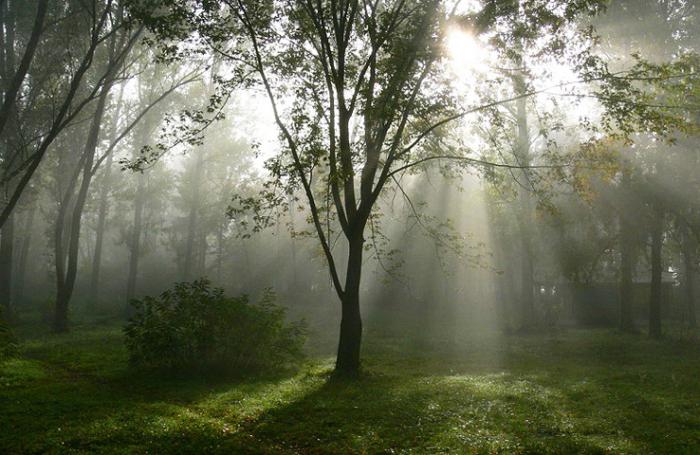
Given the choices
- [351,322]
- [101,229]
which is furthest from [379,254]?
[101,229]

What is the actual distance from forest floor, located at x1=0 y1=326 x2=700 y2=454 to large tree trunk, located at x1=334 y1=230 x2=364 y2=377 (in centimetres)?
56

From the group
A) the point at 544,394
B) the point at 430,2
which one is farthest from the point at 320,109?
the point at 544,394

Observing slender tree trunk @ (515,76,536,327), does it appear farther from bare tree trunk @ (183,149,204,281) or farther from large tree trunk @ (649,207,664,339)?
bare tree trunk @ (183,149,204,281)

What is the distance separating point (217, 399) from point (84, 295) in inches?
1536

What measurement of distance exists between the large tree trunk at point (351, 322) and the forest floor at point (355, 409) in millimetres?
560

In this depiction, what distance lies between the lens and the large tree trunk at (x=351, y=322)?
1402 cm

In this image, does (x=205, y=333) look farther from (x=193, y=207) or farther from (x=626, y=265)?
(x=193, y=207)

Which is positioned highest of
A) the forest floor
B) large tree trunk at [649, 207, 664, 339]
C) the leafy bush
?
large tree trunk at [649, 207, 664, 339]

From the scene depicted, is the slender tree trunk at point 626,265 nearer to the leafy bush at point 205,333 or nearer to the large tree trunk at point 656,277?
the large tree trunk at point 656,277

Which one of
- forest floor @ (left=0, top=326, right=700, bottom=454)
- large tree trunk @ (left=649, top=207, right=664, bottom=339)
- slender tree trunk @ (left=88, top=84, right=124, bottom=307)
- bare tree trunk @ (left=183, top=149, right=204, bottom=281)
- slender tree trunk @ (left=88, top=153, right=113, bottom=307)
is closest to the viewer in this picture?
forest floor @ (left=0, top=326, right=700, bottom=454)

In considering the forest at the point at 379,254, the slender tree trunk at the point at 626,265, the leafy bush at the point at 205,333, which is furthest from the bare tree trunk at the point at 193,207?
the slender tree trunk at the point at 626,265

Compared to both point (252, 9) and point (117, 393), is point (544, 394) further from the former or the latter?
point (252, 9)

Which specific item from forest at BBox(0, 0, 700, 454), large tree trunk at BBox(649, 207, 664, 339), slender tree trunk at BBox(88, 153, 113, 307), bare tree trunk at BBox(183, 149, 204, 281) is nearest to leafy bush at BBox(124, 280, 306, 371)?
forest at BBox(0, 0, 700, 454)

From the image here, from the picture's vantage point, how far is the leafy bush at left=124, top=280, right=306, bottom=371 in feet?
43.1
